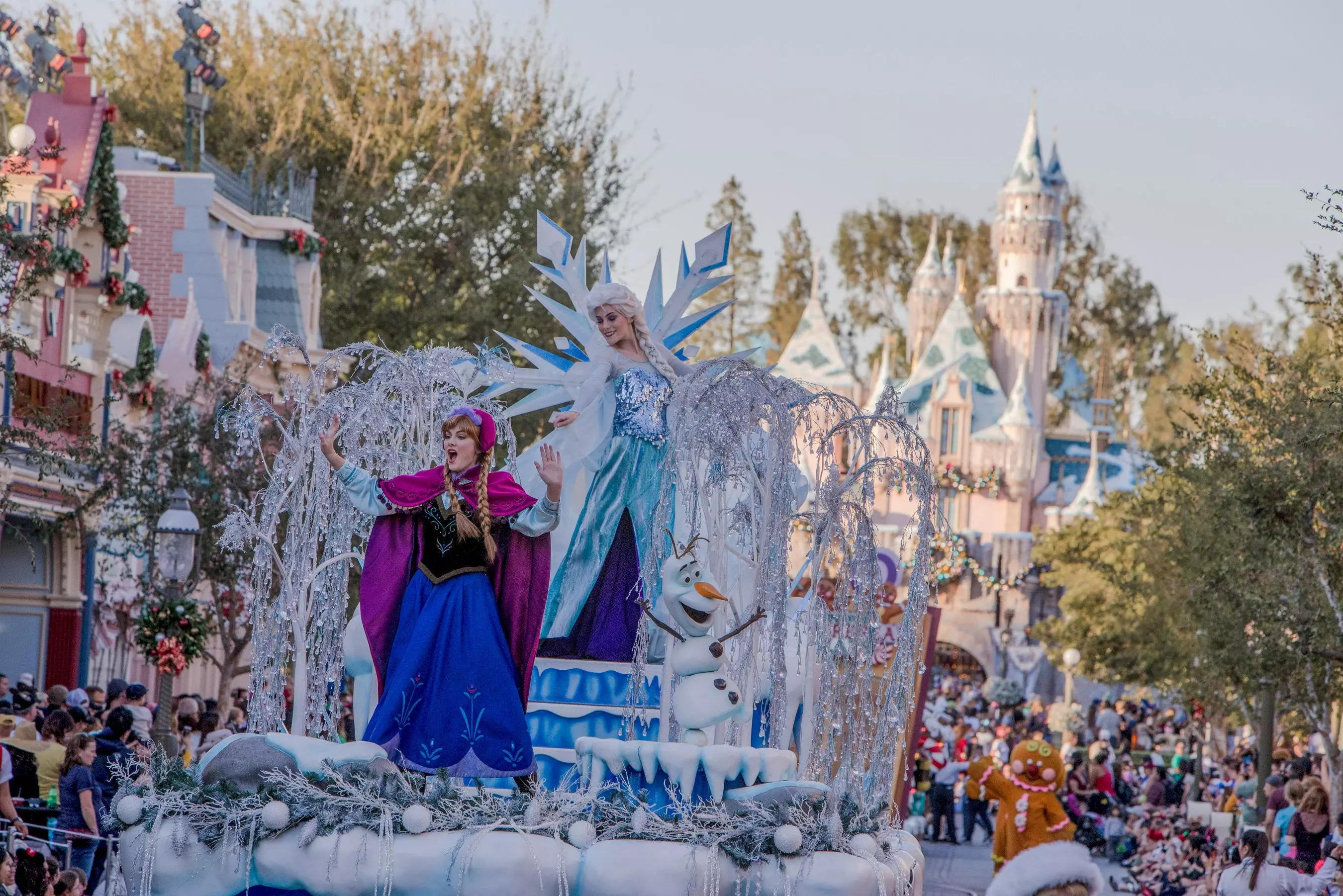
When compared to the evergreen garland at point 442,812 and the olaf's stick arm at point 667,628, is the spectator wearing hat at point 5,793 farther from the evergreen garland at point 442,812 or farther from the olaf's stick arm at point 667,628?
the olaf's stick arm at point 667,628

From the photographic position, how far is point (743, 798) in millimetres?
7887

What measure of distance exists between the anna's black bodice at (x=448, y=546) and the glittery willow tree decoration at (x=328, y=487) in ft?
12.1

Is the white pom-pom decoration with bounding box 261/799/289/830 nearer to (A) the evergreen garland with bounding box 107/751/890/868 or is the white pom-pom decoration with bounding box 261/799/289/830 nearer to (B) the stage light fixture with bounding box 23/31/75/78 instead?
(A) the evergreen garland with bounding box 107/751/890/868

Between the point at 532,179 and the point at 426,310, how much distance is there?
360cm

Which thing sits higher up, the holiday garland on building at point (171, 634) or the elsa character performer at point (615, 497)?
the elsa character performer at point (615, 497)

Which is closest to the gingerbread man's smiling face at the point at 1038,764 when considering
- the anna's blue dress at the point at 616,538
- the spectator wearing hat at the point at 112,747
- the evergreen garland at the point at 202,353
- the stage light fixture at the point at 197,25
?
the anna's blue dress at the point at 616,538

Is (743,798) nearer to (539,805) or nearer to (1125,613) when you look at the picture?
(539,805)

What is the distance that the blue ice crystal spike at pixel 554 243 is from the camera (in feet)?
41.0

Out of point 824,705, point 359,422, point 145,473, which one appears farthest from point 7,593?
point 824,705

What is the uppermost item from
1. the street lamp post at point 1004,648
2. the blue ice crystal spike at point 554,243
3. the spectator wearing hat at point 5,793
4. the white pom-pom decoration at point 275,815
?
the blue ice crystal spike at point 554,243

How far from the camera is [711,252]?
41.5 ft

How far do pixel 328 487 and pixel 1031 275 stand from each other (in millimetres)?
62876

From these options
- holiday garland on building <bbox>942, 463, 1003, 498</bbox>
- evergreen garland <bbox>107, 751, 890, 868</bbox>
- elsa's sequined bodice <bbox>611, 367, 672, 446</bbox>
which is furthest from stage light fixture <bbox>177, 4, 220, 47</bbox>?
holiday garland on building <bbox>942, 463, 1003, 498</bbox>

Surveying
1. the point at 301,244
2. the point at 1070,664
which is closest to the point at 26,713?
the point at 301,244
